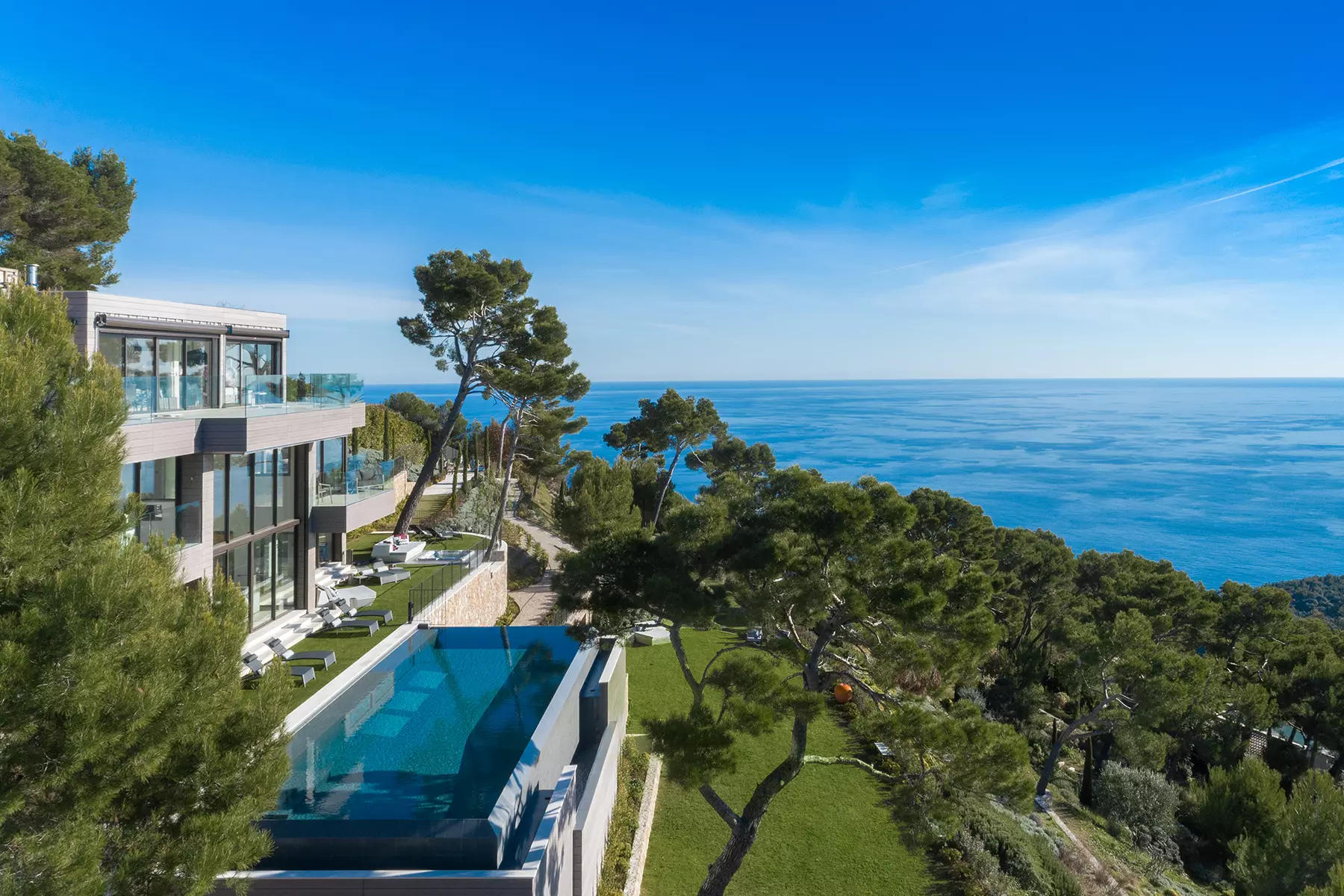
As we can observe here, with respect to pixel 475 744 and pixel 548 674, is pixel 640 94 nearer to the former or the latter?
pixel 548 674

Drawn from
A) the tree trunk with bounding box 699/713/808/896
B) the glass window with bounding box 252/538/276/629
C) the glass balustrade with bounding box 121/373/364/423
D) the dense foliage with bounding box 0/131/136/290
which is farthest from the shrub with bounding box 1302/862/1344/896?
the dense foliage with bounding box 0/131/136/290

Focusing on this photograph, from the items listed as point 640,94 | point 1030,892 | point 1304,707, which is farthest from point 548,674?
point 640,94

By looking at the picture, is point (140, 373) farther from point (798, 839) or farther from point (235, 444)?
point (798, 839)

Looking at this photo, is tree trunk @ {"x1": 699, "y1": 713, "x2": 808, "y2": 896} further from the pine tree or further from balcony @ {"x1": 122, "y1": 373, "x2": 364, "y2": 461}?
balcony @ {"x1": 122, "y1": 373, "x2": 364, "y2": 461}

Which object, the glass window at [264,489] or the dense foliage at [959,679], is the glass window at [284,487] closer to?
the glass window at [264,489]

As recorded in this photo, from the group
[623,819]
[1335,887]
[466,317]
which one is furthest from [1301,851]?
[466,317]

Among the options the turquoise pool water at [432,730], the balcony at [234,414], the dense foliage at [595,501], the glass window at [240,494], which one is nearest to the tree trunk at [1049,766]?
the turquoise pool water at [432,730]
